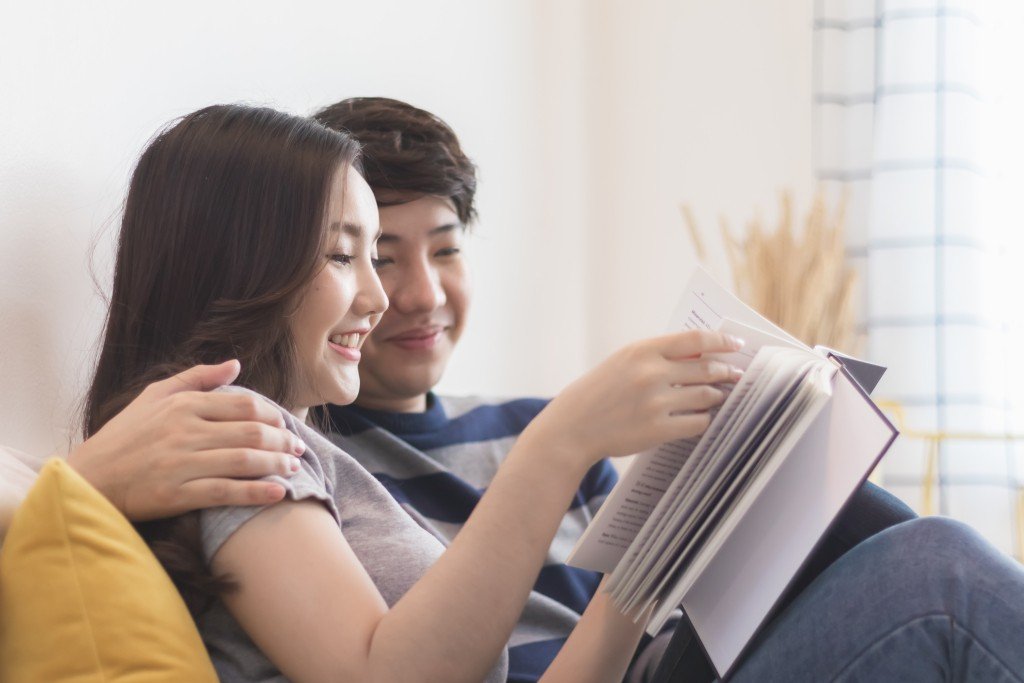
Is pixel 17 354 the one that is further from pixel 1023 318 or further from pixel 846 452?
pixel 1023 318

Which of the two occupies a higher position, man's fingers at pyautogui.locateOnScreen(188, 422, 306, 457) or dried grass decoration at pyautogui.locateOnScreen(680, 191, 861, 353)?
man's fingers at pyautogui.locateOnScreen(188, 422, 306, 457)

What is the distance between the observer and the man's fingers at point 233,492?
959 mm

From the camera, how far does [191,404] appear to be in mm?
1014

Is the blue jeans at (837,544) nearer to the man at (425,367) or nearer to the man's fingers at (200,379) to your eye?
the man at (425,367)

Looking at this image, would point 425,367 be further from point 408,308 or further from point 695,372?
point 695,372

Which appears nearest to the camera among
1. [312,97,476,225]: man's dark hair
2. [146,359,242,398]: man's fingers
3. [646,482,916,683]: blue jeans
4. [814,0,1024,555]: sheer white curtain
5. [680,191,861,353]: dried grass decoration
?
[146,359,242,398]: man's fingers

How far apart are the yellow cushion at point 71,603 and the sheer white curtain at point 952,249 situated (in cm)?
208

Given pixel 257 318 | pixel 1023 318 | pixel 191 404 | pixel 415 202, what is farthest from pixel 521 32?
pixel 191 404

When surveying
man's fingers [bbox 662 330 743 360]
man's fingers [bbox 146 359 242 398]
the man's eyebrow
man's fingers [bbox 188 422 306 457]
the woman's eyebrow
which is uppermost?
the woman's eyebrow

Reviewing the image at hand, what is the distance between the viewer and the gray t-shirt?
0.98m

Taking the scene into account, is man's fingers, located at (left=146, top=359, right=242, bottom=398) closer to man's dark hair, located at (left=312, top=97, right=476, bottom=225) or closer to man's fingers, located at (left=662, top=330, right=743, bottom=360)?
man's fingers, located at (left=662, top=330, right=743, bottom=360)

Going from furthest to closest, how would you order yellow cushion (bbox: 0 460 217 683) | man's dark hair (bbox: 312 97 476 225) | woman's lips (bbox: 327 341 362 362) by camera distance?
man's dark hair (bbox: 312 97 476 225)
woman's lips (bbox: 327 341 362 362)
yellow cushion (bbox: 0 460 217 683)

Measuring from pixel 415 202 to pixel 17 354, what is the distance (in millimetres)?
636

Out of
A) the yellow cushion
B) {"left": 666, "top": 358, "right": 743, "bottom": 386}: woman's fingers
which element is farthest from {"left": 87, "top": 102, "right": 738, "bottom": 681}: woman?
the yellow cushion
